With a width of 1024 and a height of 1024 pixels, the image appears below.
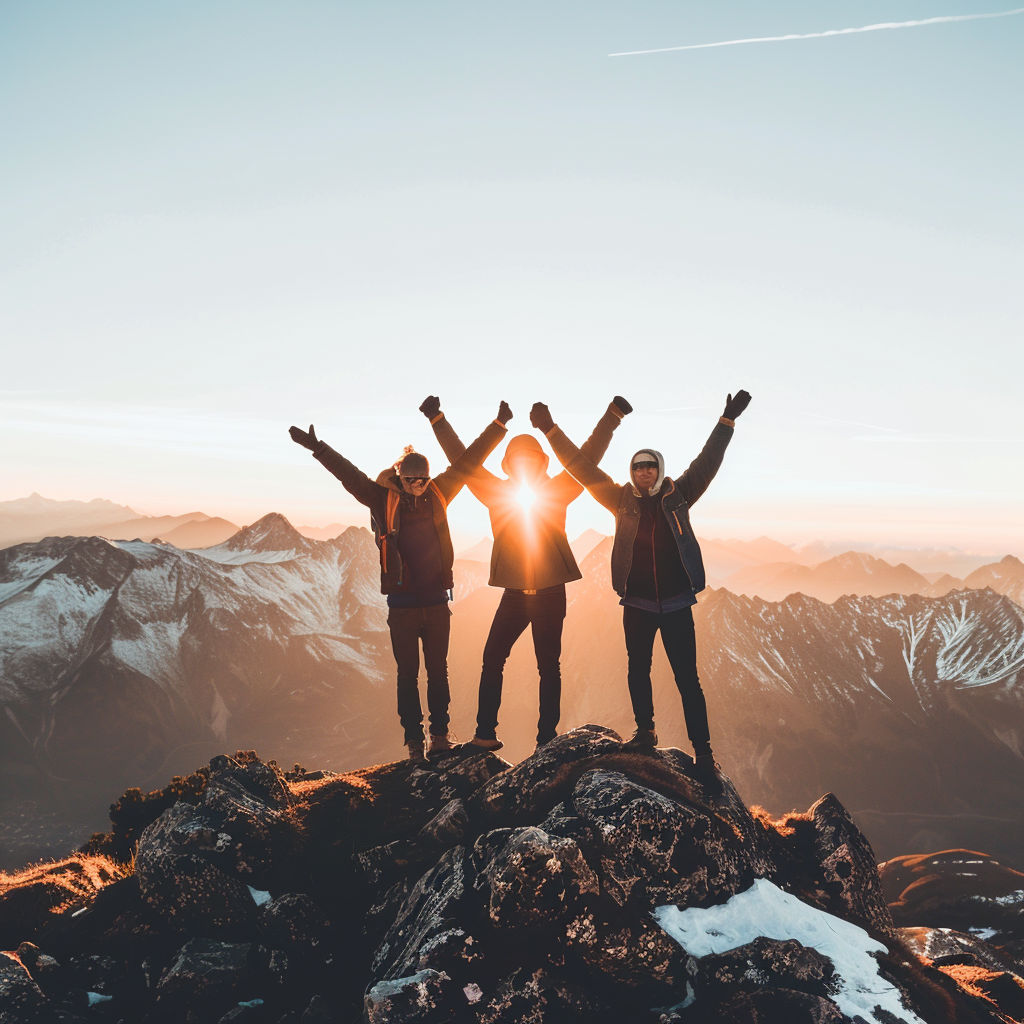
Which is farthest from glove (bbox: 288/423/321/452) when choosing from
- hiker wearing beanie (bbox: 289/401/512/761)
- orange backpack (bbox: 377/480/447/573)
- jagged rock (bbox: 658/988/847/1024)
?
jagged rock (bbox: 658/988/847/1024)

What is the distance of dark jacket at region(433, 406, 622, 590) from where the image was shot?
11766mm

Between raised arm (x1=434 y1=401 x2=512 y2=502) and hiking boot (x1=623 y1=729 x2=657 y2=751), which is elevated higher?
raised arm (x1=434 y1=401 x2=512 y2=502)

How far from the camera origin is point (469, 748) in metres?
13.9

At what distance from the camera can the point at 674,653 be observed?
35.9ft

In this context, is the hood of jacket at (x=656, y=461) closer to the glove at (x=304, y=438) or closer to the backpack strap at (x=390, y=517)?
the backpack strap at (x=390, y=517)

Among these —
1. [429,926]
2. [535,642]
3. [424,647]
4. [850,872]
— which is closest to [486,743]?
[424,647]

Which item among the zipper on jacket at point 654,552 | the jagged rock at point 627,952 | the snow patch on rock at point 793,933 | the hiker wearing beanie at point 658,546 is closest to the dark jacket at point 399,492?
the hiker wearing beanie at point 658,546

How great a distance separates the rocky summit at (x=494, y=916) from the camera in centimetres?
845

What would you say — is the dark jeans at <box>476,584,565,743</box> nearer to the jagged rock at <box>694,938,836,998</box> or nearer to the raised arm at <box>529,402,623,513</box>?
the raised arm at <box>529,402,623,513</box>

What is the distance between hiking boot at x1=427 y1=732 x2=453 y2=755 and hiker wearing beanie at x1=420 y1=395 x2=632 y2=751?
6.07 feet

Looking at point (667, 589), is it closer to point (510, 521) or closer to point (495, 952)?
point (510, 521)

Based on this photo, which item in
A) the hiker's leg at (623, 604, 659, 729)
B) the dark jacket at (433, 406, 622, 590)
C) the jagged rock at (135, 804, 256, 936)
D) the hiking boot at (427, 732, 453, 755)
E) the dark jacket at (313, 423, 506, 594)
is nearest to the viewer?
the jagged rock at (135, 804, 256, 936)

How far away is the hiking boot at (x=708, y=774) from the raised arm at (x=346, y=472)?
7.63 metres

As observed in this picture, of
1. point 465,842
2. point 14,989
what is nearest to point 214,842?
point 14,989
